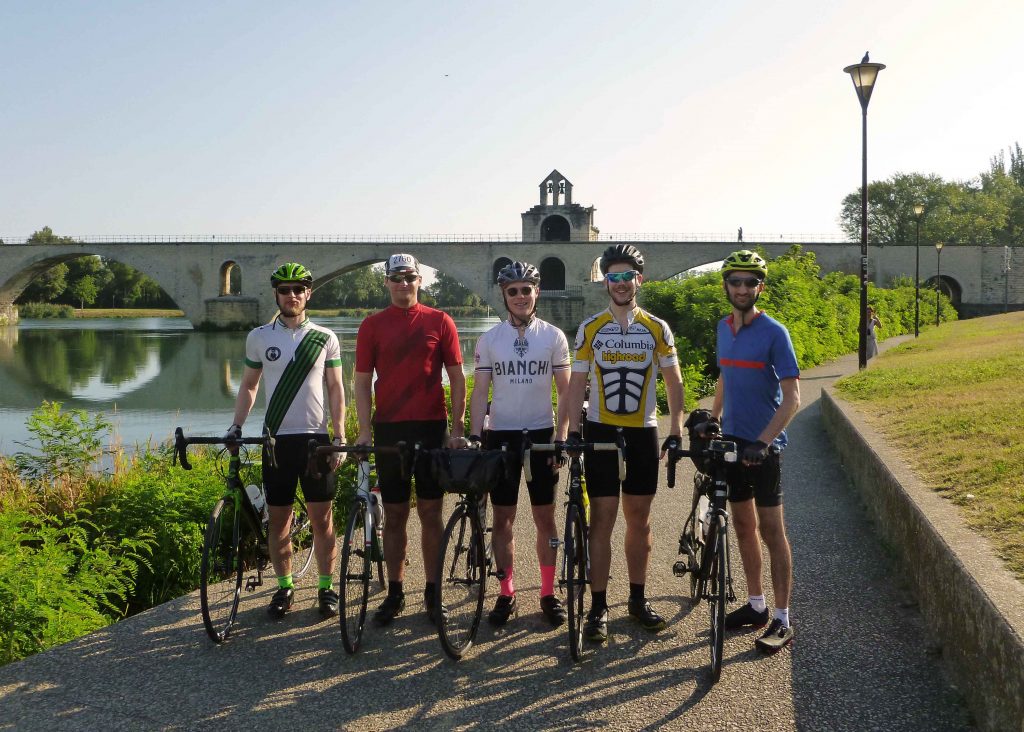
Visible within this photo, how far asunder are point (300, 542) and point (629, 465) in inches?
120

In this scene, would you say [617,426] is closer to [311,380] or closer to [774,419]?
[774,419]

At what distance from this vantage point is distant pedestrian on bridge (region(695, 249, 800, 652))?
4188 millimetres

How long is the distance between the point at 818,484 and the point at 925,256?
61670mm

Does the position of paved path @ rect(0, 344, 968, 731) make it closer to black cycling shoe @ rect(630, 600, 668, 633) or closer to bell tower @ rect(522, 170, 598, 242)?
black cycling shoe @ rect(630, 600, 668, 633)

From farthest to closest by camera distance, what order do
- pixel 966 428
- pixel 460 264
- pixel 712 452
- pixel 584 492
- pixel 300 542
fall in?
pixel 460 264 → pixel 966 428 → pixel 300 542 → pixel 584 492 → pixel 712 452

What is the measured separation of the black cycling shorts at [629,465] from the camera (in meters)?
4.30

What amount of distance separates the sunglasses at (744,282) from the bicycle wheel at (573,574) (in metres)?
1.30

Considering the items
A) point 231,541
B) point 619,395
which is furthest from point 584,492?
point 231,541

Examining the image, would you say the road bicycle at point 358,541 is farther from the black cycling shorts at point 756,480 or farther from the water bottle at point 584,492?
the black cycling shorts at point 756,480

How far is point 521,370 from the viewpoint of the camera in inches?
175

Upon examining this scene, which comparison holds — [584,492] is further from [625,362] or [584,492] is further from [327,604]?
[327,604]

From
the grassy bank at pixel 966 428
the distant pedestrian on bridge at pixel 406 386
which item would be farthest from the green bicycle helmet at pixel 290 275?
the grassy bank at pixel 966 428

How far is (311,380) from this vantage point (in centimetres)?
458

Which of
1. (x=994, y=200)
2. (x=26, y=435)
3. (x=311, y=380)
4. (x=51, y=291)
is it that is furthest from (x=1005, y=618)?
(x=994, y=200)
